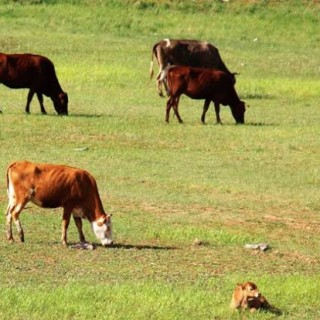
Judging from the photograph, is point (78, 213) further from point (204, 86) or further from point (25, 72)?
point (204, 86)

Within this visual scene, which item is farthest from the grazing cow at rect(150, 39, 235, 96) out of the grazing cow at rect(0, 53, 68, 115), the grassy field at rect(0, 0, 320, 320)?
the grazing cow at rect(0, 53, 68, 115)

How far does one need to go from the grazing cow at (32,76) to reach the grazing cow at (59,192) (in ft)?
39.9

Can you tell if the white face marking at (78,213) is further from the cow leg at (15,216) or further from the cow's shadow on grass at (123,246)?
the cow leg at (15,216)

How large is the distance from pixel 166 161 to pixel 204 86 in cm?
535

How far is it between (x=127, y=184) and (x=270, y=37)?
75.4 ft

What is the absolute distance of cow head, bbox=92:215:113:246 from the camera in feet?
46.7

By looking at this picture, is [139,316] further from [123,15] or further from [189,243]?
[123,15]

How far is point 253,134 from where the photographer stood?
2492 centimetres

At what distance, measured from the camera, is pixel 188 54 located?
32.7m

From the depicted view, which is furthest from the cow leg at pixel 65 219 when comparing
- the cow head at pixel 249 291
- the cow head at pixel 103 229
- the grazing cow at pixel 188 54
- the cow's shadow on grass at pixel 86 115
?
the grazing cow at pixel 188 54

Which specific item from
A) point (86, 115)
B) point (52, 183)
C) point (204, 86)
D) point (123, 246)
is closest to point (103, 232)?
point (123, 246)

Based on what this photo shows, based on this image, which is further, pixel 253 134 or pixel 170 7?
pixel 170 7

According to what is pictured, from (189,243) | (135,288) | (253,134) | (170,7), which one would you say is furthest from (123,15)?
(135,288)

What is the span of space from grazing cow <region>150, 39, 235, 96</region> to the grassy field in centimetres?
91
